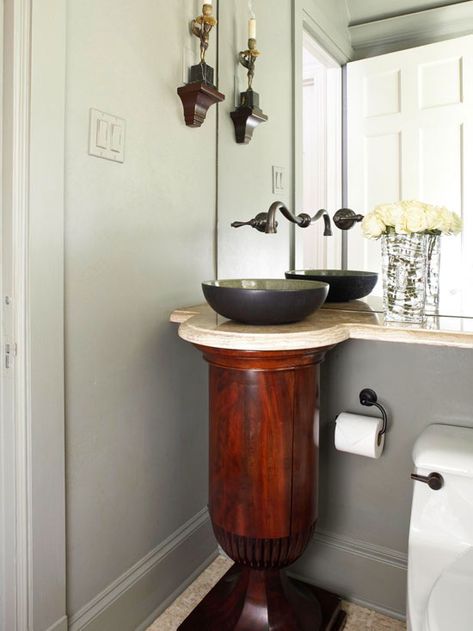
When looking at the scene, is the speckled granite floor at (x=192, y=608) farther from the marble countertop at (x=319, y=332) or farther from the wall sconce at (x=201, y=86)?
the wall sconce at (x=201, y=86)

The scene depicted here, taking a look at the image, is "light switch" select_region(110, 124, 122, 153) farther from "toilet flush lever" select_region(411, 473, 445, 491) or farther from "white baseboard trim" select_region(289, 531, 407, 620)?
"white baseboard trim" select_region(289, 531, 407, 620)

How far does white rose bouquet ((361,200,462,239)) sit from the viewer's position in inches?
51.5

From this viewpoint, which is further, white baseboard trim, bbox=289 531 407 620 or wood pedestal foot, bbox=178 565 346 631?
white baseboard trim, bbox=289 531 407 620

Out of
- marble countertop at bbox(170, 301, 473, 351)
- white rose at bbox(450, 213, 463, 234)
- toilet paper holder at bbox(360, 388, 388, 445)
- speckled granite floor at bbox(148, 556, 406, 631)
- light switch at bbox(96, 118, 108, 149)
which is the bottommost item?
speckled granite floor at bbox(148, 556, 406, 631)

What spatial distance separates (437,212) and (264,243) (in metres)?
0.64

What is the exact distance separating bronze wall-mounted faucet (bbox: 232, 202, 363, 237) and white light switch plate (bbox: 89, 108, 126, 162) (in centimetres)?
46

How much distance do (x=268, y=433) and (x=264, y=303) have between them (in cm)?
33

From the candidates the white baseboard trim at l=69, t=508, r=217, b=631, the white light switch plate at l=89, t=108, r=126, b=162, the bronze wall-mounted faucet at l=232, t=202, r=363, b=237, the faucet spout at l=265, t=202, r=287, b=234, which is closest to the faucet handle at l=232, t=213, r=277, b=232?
the bronze wall-mounted faucet at l=232, t=202, r=363, b=237

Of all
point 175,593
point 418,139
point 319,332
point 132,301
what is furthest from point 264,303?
point 175,593

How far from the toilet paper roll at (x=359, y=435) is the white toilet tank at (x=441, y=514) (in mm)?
162

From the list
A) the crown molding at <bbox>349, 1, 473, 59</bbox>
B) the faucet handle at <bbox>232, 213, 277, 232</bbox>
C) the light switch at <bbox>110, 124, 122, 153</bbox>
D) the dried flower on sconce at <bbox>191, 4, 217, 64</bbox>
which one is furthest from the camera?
the faucet handle at <bbox>232, 213, 277, 232</bbox>

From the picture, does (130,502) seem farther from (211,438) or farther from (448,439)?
(448,439)

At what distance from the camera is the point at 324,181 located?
1618mm

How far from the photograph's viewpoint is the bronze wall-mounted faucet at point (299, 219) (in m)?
1.49
